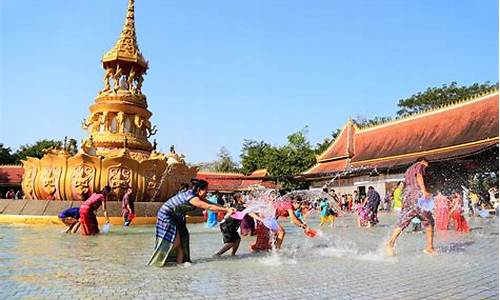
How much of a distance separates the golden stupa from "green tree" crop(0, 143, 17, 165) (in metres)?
40.0

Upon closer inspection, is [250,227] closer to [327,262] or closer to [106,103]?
[327,262]

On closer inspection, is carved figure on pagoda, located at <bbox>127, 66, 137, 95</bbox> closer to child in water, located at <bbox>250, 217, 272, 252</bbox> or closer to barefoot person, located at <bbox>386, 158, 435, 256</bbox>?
child in water, located at <bbox>250, 217, 272, 252</bbox>

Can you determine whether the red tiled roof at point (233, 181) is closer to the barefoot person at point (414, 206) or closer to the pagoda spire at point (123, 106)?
the pagoda spire at point (123, 106)

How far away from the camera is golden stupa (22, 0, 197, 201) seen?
577 inches

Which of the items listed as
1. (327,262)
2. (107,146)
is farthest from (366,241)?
(107,146)

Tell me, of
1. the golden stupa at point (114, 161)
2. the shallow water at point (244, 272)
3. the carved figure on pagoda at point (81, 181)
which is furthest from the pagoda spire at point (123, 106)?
the shallow water at point (244, 272)

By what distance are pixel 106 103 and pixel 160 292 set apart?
15.8m

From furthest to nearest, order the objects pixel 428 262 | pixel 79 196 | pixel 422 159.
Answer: pixel 79 196
pixel 422 159
pixel 428 262

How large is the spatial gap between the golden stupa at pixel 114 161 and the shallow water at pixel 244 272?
481 centimetres

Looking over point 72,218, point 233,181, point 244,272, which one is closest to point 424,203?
point 244,272

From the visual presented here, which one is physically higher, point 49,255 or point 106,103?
point 106,103

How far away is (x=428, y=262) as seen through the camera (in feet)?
Result: 24.4

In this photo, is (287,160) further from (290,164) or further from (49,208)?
(49,208)

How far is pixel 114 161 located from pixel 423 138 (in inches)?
1045
